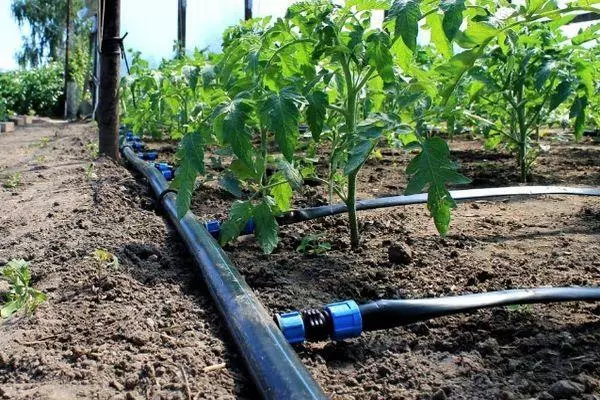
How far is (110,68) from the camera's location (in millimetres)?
4910

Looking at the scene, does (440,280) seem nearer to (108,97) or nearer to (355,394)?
(355,394)

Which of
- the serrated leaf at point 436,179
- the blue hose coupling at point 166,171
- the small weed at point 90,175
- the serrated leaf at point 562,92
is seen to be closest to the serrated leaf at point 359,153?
the serrated leaf at point 436,179

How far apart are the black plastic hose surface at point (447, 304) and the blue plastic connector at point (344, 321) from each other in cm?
5

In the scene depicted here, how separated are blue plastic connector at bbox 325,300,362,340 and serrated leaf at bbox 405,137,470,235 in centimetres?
35

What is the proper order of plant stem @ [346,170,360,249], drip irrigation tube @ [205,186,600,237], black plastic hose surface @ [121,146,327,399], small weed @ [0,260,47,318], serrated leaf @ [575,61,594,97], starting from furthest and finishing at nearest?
serrated leaf @ [575,61,594,97] → drip irrigation tube @ [205,186,600,237] → plant stem @ [346,170,360,249] → small weed @ [0,260,47,318] → black plastic hose surface @ [121,146,327,399]

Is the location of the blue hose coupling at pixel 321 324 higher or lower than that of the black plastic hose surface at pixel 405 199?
lower

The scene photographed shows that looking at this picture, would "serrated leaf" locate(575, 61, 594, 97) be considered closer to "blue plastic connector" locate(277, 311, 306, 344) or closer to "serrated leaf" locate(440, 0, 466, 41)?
"serrated leaf" locate(440, 0, 466, 41)

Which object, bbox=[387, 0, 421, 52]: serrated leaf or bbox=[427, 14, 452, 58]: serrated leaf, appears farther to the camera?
bbox=[427, 14, 452, 58]: serrated leaf

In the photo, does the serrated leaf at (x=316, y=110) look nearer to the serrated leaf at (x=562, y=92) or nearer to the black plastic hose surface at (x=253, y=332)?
the black plastic hose surface at (x=253, y=332)

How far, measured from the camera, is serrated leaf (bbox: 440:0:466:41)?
5.22 feet

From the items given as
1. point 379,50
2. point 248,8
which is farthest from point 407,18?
point 248,8

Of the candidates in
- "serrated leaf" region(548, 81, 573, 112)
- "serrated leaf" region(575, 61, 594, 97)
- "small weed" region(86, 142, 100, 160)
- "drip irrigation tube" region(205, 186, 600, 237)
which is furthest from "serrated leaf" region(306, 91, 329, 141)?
"small weed" region(86, 142, 100, 160)

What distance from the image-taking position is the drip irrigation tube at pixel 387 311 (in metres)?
1.56

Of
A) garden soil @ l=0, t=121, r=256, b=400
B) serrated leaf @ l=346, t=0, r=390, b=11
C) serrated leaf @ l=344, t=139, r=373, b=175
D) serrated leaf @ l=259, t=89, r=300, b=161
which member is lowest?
garden soil @ l=0, t=121, r=256, b=400
